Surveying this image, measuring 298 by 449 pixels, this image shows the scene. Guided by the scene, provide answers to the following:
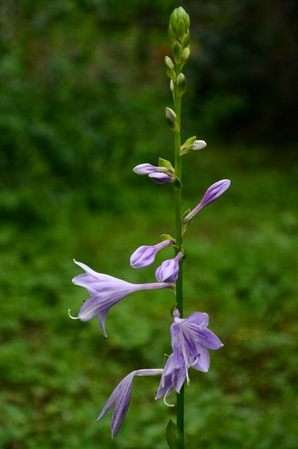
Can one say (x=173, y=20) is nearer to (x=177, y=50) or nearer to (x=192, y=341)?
(x=177, y=50)

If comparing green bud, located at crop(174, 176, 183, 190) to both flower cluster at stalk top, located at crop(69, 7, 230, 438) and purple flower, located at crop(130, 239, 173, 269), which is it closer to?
flower cluster at stalk top, located at crop(69, 7, 230, 438)

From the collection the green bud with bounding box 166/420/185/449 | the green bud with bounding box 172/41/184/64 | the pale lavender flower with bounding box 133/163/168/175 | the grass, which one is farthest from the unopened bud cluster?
the grass

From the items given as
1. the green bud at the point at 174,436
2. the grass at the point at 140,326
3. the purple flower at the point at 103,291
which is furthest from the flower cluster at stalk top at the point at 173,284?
the grass at the point at 140,326

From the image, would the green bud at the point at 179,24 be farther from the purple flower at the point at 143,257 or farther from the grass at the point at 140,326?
the grass at the point at 140,326

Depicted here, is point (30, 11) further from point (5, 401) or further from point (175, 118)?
point (175, 118)

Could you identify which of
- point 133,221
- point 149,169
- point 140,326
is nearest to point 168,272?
point 149,169
